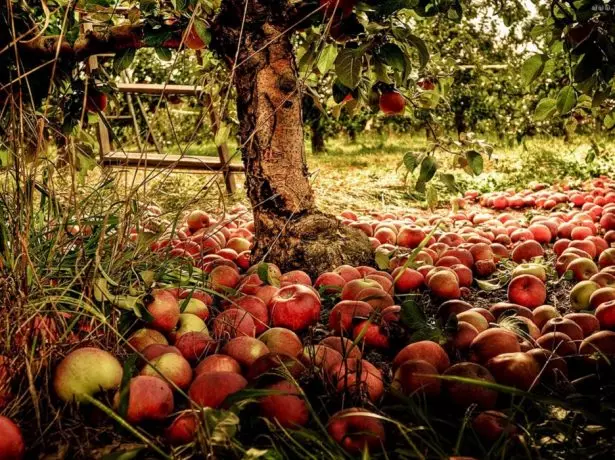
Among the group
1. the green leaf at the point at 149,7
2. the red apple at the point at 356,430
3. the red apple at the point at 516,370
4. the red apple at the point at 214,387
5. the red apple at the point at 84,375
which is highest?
the green leaf at the point at 149,7

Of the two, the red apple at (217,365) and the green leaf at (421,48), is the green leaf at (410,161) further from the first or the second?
the red apple at (217,365)

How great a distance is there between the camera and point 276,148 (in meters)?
2.46

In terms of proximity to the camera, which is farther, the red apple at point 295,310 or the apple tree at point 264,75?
the apple tree at point 264,75

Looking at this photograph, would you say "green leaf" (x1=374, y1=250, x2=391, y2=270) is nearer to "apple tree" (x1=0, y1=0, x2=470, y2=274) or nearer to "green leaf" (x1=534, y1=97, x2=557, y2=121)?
"apple tree" (x1=0, y1=0, x2=470, y2=274)

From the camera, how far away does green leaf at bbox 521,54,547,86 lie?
91.7 inches

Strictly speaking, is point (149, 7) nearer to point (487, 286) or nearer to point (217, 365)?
point (217, 365)

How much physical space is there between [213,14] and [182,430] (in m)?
1.91

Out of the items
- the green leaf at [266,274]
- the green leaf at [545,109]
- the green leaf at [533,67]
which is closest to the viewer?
the green leaf at [266,274]

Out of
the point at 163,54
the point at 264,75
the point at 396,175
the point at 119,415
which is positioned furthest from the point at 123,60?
the point at 396,175

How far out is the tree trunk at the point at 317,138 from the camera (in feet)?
27.3

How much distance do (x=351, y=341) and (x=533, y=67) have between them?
50.6 inches

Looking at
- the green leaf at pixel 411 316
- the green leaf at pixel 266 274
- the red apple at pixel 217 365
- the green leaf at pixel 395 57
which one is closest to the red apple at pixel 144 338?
the red apple at pixel 217 365

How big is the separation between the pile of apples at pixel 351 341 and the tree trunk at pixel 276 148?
6.4 inches

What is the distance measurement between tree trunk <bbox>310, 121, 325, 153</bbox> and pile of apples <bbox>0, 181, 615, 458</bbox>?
Result: 567 cm
